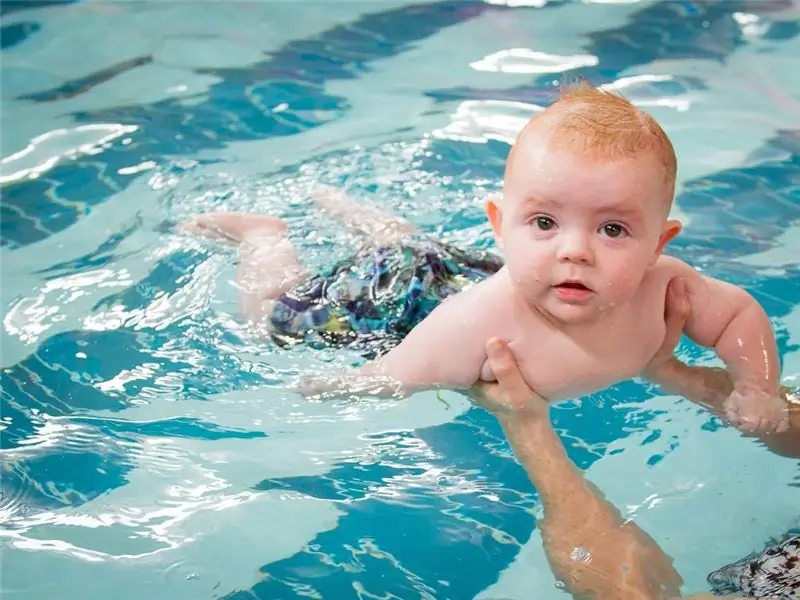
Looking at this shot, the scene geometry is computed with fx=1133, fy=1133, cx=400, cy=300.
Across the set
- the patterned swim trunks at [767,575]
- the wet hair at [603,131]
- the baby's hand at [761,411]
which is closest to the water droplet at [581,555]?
the patterned swim trunks at [767,575]

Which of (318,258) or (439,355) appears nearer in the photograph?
(439,355)

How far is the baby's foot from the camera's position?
3309 mm

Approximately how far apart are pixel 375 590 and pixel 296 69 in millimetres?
3247

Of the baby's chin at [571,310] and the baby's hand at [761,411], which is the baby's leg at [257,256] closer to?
the baby's chin at [571,310]

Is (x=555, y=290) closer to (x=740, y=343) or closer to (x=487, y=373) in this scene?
(x=487, y=373)

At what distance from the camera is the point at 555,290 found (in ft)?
Result: 7.40

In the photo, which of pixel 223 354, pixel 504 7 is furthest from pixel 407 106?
pixel 223 354

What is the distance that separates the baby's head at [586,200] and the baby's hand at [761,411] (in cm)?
41

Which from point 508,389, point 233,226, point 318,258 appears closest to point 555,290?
point 508,389

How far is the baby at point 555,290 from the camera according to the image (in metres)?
2.15

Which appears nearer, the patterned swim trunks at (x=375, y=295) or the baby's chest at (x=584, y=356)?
the baby's chest at (x=584, y=356)

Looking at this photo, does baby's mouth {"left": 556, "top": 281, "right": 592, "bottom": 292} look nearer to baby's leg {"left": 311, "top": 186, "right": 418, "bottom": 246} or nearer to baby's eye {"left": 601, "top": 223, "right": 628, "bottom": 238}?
baby's eye {"left": 601, "top": 223, "right": 628, "bottom": 238}

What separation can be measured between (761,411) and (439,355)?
70cm

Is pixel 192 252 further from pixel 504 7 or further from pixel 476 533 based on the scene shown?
pixel 504 7
